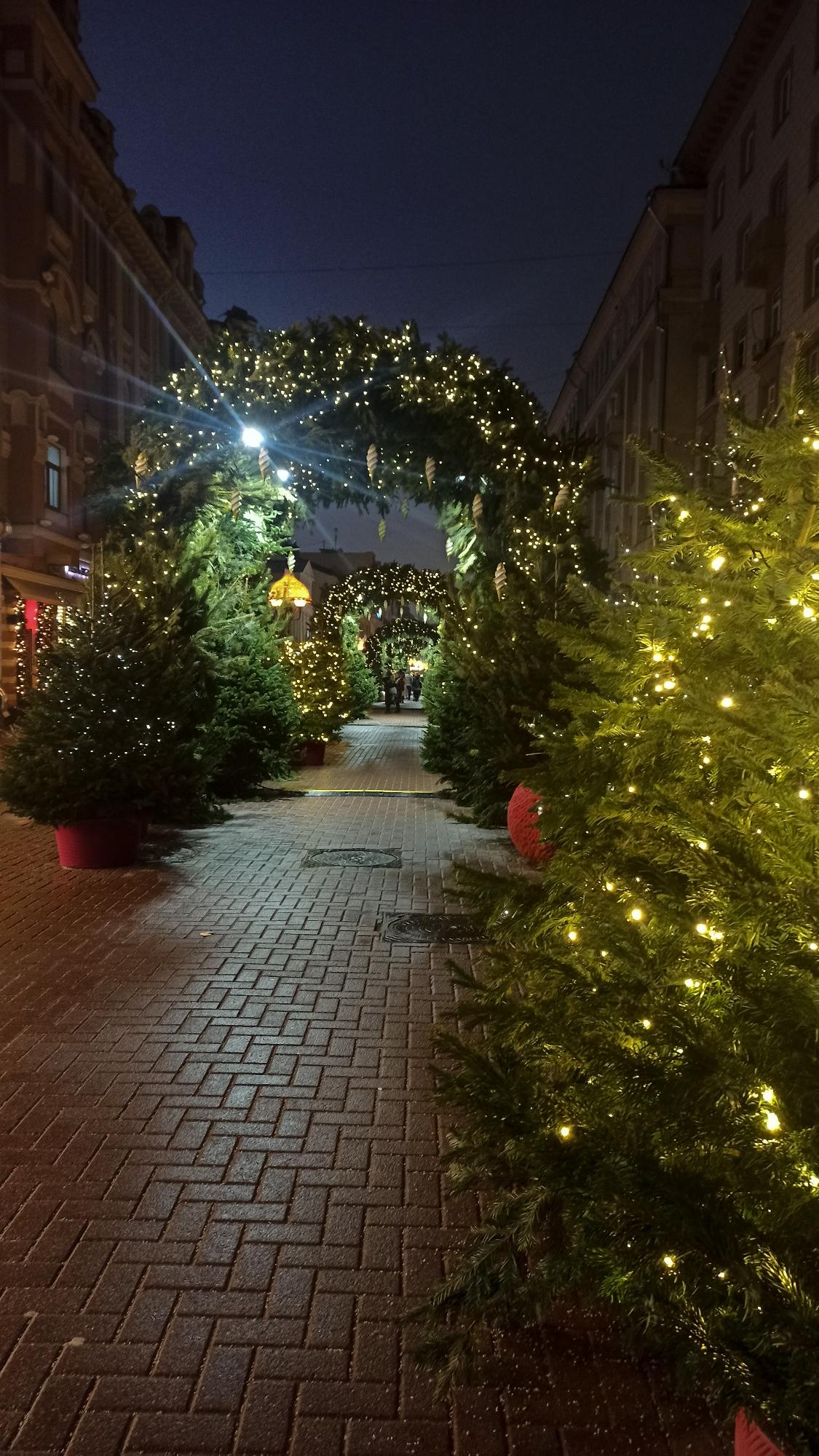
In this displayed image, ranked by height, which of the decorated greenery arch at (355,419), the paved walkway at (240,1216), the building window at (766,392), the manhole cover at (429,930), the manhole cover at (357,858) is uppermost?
the building window at (766,392)

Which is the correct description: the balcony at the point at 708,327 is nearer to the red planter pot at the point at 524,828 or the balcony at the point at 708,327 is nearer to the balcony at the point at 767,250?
the balcony at the point at 767,250

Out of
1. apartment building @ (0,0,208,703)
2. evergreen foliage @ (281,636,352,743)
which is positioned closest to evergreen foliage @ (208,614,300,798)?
evergreen foliage @ (281,636,352,743)

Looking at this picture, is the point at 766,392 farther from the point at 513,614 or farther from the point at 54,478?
the point at 54,478

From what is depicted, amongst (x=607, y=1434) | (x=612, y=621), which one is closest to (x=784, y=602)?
(x=612, y=621)

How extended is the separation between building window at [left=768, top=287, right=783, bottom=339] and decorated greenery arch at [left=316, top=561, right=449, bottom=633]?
970 cm

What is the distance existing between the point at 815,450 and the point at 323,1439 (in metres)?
2.76

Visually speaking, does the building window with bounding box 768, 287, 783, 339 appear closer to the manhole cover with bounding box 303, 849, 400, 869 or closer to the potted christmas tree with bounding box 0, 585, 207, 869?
the manhole cover with bounding box 303, 849, 400, 869

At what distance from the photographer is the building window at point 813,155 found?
21359 mm

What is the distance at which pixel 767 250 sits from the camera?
23.0 meters

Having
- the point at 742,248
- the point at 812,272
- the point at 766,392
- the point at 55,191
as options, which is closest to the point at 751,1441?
the point at 812,272

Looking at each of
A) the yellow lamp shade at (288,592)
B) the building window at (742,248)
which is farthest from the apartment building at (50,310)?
the building window at (742,248)

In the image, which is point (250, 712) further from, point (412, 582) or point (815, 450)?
point (815, 450)

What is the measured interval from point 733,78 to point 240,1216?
1152 inches

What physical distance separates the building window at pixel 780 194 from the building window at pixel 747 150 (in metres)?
2.10
